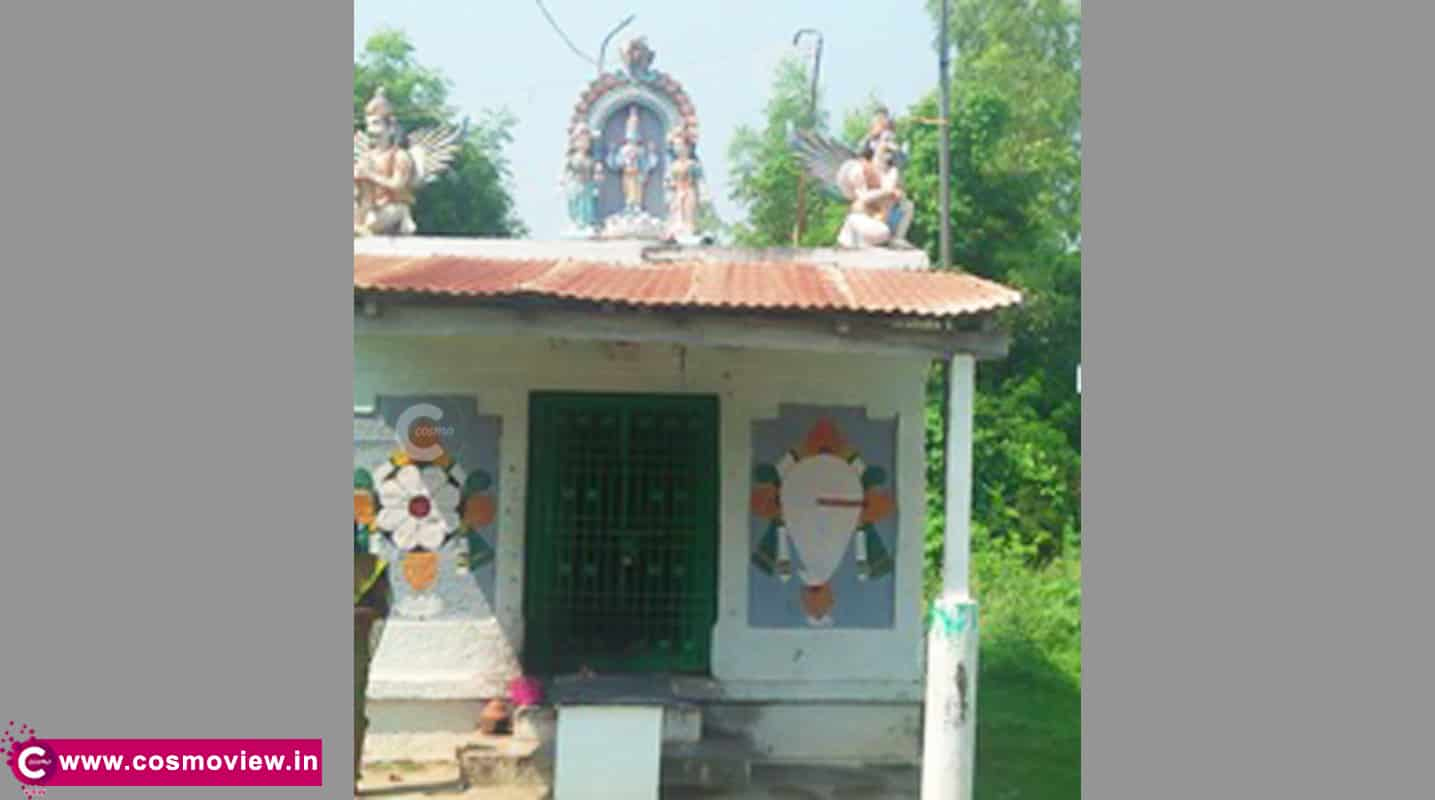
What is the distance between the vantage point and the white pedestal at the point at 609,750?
6.35 metres

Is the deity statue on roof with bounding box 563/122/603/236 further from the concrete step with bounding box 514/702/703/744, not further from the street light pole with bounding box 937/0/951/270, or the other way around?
the street light pole with bounding box 937/0/951/270

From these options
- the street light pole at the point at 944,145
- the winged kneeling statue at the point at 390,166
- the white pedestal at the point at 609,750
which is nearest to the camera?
the white pedestal at the point at 609,750

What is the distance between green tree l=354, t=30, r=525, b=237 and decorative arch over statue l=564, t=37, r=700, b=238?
16306 millimetres

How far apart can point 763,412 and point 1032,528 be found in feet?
32.2

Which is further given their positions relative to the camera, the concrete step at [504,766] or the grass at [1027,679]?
the grass at [1027,679]

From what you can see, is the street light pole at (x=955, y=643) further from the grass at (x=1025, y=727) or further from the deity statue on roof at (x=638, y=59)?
the deity statue on roof at (x=638, y=59)

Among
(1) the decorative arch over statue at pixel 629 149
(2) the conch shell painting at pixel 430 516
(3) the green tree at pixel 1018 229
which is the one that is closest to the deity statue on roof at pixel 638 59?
(1) the decorative arch over statue at pixel 629 149

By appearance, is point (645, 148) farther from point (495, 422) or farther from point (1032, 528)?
point (1032, 528)

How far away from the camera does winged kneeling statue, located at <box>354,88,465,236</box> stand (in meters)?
8.31

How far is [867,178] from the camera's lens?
8.52 metres

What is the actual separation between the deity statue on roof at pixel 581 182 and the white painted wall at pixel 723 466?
3.03 feet

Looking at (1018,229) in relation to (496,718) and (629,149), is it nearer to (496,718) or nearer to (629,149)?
(629,149)

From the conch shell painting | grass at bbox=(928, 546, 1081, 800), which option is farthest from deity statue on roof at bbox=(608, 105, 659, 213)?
grass at bbox=(928, 546, 1081, 800)

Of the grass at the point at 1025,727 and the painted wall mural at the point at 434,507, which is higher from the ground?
the painted wall mural at the point at 434,507
